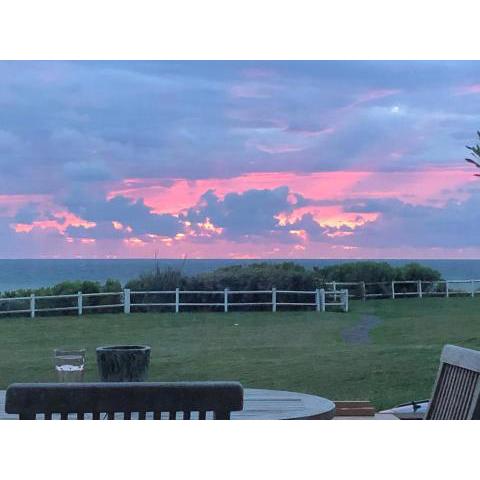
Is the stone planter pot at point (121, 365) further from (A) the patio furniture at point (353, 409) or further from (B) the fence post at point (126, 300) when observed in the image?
(B) the fence post at point (126, 300)

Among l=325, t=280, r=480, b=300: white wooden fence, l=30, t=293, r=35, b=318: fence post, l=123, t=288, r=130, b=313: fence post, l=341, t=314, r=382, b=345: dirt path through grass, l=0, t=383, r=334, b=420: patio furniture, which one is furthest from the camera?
l=30, t=293, r=35, b=318: fence post

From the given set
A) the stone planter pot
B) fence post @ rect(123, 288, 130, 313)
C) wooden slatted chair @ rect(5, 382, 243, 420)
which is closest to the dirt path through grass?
fence post @ rect(123, 288, 130, 313)

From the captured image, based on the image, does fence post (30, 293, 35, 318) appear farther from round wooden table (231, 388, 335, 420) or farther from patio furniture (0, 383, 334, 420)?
round wooden table (231, 388, 335, 420)

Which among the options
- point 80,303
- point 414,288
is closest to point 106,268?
point 80,303

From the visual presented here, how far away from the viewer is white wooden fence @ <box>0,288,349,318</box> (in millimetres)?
8367

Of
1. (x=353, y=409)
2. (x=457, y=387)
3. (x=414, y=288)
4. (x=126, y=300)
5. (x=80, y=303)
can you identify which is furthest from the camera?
(x=80, y=303)

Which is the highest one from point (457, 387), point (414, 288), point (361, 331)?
point (414, 288)

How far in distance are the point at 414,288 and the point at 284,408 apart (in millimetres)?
6797

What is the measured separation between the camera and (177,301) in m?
8.23

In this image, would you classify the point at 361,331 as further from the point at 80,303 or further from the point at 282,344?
the point at 80,303

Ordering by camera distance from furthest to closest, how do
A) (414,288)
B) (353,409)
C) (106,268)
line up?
(414,288), (106,268), (353,409)

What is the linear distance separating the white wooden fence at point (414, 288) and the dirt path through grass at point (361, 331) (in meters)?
0.23

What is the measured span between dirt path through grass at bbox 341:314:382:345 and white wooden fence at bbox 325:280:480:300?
0.75 feet
